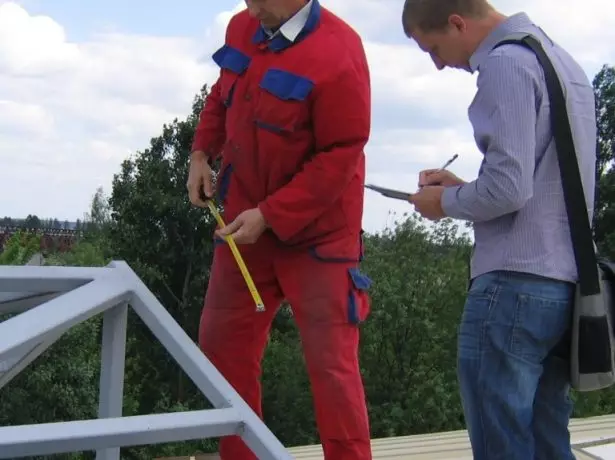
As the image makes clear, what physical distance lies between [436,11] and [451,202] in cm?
36

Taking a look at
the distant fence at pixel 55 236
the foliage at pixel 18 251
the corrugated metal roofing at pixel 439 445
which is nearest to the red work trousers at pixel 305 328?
the corrugated metal roofing at pixel 439 445

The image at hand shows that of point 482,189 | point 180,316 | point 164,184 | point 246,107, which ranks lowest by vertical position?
point 482,189

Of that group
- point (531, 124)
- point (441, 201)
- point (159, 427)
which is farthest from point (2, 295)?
point (531, 124)

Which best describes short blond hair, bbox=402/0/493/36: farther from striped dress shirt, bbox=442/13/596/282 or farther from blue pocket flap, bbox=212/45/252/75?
blue pocket flap, bbox=212/45/252/75

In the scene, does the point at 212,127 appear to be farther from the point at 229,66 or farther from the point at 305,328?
the point at 305,328

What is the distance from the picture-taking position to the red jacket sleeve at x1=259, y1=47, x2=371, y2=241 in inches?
75.6

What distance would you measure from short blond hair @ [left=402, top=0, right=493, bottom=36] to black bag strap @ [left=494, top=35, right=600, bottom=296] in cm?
10

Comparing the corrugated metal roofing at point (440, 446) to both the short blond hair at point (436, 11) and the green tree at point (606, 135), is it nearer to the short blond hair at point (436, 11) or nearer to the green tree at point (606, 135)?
the short blond hair at point (436, 11)

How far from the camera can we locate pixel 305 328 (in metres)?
2.00

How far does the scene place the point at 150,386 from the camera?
10.9m

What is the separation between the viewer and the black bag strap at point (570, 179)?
5.15 ft

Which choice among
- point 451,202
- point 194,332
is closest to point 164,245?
point 194,332

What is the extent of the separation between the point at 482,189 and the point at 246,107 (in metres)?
0.66

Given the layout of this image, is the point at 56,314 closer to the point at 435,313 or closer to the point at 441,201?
the point at 441,201
